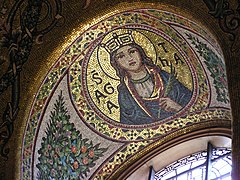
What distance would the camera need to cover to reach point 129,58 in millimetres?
9281

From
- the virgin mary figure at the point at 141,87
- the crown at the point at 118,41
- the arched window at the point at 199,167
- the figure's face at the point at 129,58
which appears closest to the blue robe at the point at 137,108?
the virgin mary figure at the point at 141,87

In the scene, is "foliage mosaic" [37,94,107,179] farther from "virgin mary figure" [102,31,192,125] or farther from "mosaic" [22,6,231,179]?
"virgin mary figure" [102,31,192,125]

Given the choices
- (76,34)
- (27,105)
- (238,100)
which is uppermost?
(76,34)

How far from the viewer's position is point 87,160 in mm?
9594

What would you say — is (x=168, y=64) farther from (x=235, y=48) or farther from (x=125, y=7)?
(x=235, y=48)

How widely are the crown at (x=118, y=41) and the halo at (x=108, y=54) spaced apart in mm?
36

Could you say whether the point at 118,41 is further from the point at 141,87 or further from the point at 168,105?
the point at 168,105

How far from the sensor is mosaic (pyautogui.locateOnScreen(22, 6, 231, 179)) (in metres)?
8.91

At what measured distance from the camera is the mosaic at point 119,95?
8914mm

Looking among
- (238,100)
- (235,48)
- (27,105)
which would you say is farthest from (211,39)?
(27,105)

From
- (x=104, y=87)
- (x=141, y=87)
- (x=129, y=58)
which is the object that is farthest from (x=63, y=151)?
(x=129, y=58)

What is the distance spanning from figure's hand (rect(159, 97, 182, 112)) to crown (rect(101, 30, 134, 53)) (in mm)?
890

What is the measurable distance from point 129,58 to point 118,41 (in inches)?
11.4

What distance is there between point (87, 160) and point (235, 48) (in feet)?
9.83
